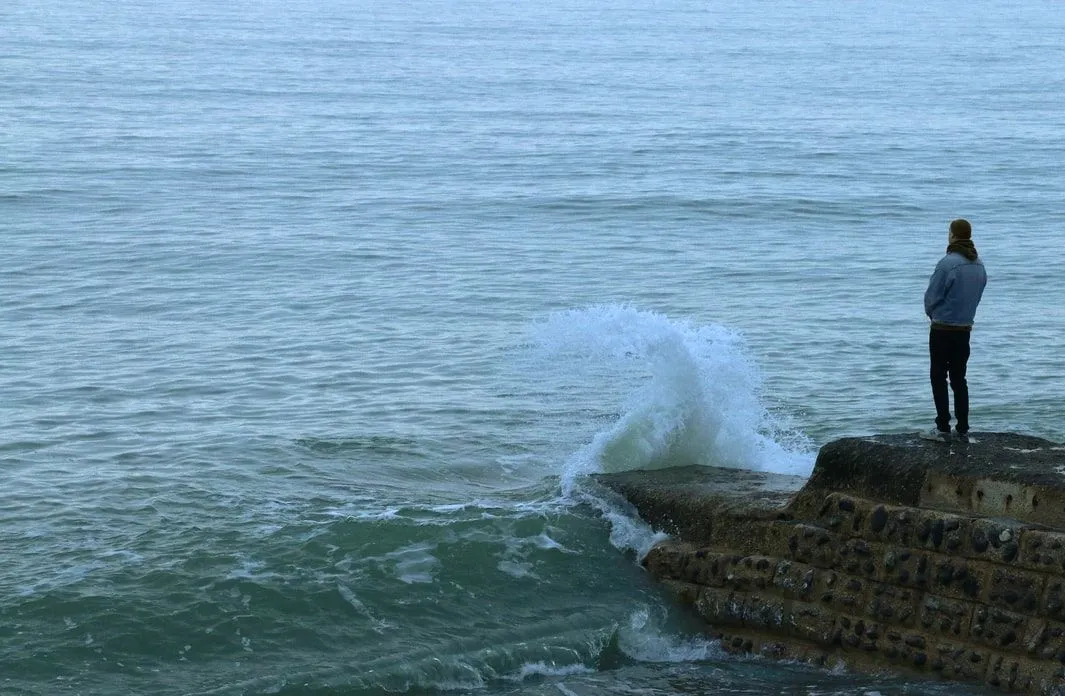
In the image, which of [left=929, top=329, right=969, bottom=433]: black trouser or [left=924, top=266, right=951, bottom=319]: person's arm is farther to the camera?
[left=929, top=329, right=969, bottom=433]: black trouser

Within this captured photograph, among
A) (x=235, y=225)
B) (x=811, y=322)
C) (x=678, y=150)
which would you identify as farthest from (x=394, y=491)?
(x=678, y=150)

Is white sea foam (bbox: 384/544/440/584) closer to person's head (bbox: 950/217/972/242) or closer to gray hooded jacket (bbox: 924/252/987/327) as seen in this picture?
gray hooded jacket (bbox: 924/252/987/327)

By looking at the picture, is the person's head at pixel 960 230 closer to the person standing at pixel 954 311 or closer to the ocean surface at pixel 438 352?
the person standing at pixel 954 311

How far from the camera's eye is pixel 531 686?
1105 cm

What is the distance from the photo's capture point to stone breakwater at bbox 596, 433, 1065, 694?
10.2 meters

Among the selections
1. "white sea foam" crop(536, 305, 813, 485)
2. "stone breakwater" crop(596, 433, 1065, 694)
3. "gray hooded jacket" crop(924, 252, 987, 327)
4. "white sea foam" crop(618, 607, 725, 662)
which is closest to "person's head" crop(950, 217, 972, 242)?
"gray hooded jacket" crop(924, 252, 987, 327)

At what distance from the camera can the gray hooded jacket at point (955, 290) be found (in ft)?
37.7

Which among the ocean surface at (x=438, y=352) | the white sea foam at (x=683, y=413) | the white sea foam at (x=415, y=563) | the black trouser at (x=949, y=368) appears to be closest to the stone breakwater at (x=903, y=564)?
the ocean surface at (x=438, y=352)

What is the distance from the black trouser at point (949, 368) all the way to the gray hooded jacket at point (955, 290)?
15 centimetres

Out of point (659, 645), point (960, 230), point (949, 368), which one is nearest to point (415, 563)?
point (659, 645)

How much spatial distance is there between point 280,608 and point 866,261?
58.4 ft

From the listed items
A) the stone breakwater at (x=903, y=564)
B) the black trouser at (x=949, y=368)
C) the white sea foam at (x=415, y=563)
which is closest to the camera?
the stone breakwater at (x=903, y=564)

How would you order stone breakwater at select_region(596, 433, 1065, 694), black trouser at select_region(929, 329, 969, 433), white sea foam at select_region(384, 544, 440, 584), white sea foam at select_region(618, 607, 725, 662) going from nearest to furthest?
stone breakwater at select_region(596, 433, 1065, 694) → white sea foam at select_region(618, 607, 725, 662) → black trouser at select_region(929, 329, 969, 433) → white sea foam at select_region(384, 544, 440, 584)

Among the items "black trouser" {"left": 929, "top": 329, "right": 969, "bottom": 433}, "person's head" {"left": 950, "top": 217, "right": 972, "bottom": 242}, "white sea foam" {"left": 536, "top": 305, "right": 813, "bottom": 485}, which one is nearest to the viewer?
"person's head" {"left": 950, "top": 217, "right": 972, "bottom": 242}
